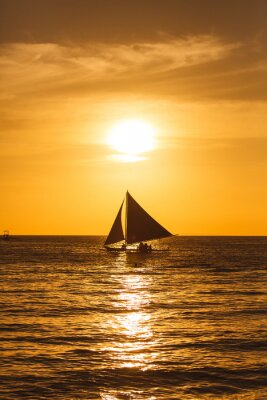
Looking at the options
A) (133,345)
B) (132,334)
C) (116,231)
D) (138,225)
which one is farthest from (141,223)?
(133,345)

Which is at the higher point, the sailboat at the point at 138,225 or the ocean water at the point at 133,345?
the sailboat at the point at 138,225

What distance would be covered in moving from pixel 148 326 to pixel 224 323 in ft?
15.1

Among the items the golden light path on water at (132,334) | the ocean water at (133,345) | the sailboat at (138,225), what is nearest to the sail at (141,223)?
the sailboat at (138,225)

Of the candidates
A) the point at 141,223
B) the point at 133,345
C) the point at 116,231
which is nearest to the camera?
the point at 133,345

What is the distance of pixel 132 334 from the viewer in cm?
2966

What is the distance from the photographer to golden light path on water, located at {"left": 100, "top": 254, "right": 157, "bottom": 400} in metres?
23.5

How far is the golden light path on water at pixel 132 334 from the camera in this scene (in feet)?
76.9

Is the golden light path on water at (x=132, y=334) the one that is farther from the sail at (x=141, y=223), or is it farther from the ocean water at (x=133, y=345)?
the sail at (x=141, y=223)

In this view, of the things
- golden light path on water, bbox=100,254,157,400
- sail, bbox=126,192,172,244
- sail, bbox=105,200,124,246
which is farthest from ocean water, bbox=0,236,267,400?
sail, bbox=105,200,124,246

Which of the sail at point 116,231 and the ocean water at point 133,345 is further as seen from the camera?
the sail at point 116,231

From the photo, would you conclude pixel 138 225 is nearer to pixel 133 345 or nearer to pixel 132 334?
pixel 132 334

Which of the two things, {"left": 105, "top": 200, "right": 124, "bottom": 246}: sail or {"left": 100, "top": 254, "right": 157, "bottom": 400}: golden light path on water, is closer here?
{"left": 100, "top": 254, "right": 157, "bottom": 400}: golden light path on water

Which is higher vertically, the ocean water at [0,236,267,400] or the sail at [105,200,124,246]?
the sail at [105,200,124,246]

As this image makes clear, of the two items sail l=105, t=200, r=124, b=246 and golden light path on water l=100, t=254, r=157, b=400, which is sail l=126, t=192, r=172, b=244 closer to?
sail l=105, t=200, r=124, b=246
